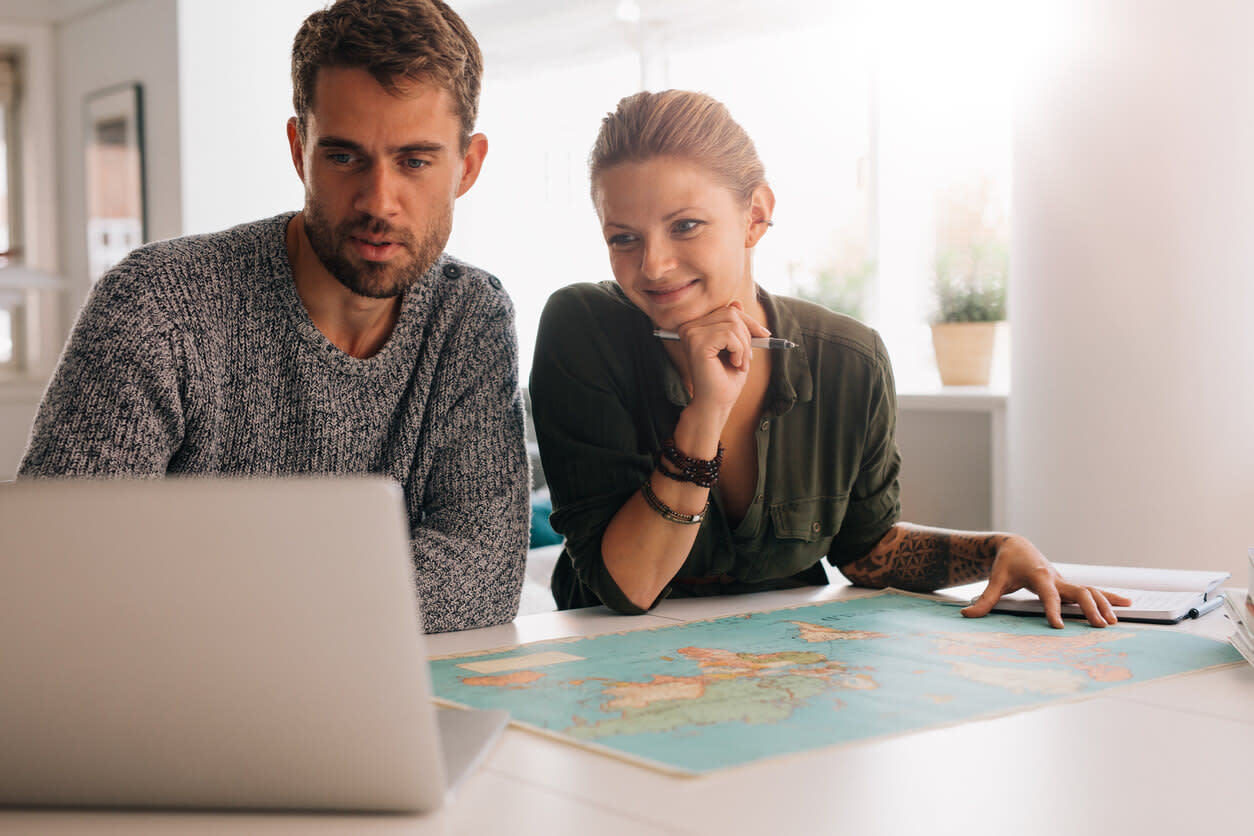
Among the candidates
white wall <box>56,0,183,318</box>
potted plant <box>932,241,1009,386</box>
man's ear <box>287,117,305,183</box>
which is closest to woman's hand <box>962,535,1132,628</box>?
man's ear <box>287,117,305,183</box>

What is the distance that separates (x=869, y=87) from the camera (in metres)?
4.03

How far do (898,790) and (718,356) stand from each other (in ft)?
2.79

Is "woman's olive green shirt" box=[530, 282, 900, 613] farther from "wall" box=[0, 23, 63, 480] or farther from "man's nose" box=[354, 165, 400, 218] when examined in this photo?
"wall" box=[0, 23, 63, 480]

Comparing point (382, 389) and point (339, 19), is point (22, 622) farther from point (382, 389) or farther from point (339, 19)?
point (339, 19)

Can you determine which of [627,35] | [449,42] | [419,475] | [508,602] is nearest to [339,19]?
[449,42]

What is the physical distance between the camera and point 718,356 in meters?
1.55

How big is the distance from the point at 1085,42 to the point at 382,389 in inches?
86.9

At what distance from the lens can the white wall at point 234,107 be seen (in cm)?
488

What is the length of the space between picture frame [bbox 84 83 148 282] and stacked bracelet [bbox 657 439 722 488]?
169 inches

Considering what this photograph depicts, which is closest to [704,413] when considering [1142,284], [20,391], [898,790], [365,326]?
[365,326]

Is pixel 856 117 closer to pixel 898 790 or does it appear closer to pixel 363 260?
pixel 363 260

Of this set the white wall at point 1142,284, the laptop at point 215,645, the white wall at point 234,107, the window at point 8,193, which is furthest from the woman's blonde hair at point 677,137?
the window at point 8,193

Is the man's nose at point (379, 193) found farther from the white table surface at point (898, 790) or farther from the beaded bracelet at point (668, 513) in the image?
the white table surface at point (898, 790)

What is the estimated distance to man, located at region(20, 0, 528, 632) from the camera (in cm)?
141
